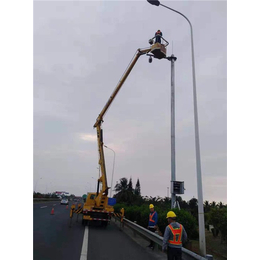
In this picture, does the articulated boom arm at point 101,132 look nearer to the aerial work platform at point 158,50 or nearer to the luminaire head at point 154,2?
the aerial work platform at point 158,50

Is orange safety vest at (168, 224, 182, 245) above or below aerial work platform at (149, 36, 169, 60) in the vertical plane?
below

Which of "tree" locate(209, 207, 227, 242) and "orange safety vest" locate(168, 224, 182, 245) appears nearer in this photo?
"orange safety vest" locate(168, 224, 182, 245)

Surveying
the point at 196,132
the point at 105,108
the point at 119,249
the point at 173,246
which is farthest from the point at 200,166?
the point at 105,108

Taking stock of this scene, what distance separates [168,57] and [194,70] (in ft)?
22.6

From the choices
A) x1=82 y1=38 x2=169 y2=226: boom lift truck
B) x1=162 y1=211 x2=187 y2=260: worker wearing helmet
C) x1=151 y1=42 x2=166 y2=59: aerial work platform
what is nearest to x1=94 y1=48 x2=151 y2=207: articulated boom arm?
x1=82 y1=38 x2=169 y2=226: boom lift truck

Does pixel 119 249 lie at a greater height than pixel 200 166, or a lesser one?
lesser

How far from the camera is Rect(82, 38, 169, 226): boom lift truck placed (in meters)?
13.6

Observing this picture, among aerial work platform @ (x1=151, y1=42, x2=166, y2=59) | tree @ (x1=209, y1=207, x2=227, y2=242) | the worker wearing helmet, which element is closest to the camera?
the worker wearing helmet

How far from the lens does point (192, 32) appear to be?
30.5 feet

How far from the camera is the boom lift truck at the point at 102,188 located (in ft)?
44.7

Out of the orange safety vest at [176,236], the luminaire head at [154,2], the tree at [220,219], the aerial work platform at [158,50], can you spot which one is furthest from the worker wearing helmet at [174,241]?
the aerial work platform at [158,50]

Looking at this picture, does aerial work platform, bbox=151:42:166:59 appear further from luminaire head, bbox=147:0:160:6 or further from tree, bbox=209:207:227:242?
tree, bbox=209:207:227:242

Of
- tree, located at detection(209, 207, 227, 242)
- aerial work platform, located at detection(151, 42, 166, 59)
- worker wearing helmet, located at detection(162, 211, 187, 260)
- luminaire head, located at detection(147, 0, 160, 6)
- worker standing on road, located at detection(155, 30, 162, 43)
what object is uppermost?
worker standing on road, located at detection(155, 30, 162, 43)

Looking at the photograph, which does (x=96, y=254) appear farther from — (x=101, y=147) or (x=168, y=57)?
(x=168, y=57)
